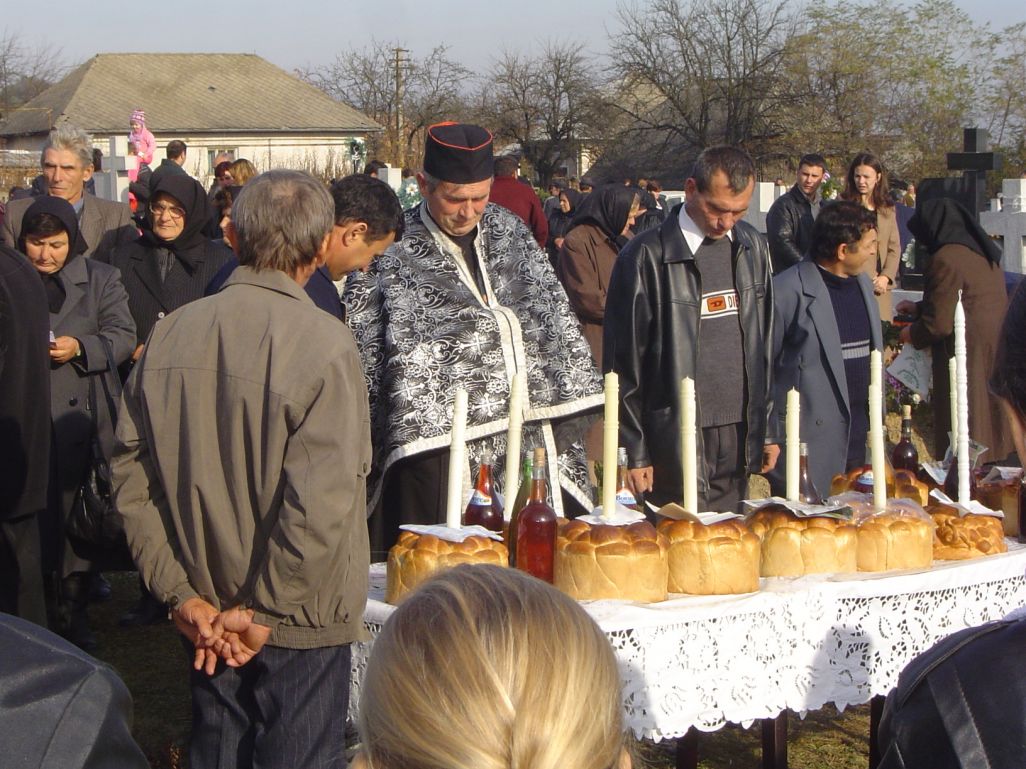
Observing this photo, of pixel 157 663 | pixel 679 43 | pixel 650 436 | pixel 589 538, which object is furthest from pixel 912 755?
pixel 679 43

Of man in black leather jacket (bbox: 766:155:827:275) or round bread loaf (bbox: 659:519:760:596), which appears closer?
round bread loaf (bbox: 659:519:760:596)

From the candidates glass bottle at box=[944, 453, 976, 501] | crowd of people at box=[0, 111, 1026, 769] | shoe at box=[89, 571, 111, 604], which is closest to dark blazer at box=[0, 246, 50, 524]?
crowd of people at box=[0, 111, 1026, 769]

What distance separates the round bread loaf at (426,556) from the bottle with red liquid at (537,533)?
0.05 metres

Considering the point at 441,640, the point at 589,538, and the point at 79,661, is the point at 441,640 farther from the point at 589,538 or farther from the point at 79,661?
the point at 589,538

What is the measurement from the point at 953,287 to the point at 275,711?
473 centimetres

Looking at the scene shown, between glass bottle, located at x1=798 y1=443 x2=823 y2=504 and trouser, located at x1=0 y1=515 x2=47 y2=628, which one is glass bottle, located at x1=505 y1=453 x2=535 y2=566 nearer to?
glass bottle, located at x1=798 y1=443 x2=823 y2=504

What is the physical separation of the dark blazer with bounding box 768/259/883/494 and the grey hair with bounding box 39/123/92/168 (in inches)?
135

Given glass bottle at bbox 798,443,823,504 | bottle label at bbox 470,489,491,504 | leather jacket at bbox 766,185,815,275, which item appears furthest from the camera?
leather jacket at bbox 766,185,815,275

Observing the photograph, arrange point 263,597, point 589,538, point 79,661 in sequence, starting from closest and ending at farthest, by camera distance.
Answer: point 79,661 < point 263,597 < point 589,538

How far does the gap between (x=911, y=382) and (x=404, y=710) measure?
15.7 ft

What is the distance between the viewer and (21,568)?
4.25 meters

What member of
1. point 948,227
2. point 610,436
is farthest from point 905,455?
point 948,227

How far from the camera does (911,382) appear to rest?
224 inches

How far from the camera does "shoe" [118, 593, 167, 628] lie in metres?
5.81
